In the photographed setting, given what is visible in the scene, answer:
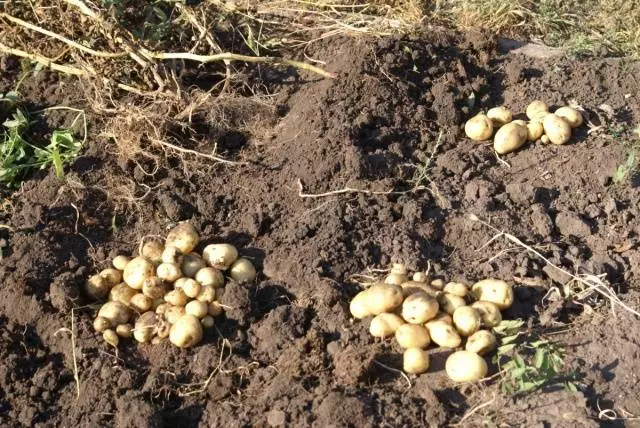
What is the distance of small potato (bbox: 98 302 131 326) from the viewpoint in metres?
3.20

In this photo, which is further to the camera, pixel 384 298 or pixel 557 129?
pixel 557 129

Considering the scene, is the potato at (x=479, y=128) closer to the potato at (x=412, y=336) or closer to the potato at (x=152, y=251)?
the potato at (x=412, y=336)

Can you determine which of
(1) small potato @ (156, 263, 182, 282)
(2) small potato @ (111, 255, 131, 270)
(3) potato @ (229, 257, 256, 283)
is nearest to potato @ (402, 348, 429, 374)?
(3) potato @ (229, 257, 256, 283)

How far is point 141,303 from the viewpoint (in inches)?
127

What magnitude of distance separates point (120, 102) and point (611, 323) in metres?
2.64

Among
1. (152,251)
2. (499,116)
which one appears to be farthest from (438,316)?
(499,116)

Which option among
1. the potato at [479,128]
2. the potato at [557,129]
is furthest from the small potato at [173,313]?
the potato at [557,129]

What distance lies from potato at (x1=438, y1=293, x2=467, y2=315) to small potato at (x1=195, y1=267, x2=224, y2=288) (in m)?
0.94

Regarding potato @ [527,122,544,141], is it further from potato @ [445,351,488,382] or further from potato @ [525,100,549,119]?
potato @ [445,351,488,382]

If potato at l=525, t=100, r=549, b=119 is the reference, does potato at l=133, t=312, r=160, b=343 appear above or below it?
below

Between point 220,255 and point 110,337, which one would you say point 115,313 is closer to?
point 110,337

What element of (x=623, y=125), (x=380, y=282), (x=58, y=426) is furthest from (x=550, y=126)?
(x=58, y=426)

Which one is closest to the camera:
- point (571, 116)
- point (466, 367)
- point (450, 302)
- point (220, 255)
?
point (466, 367)

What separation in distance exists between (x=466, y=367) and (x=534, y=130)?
1.60m
